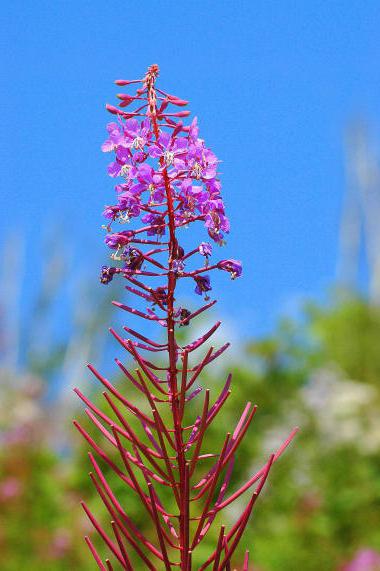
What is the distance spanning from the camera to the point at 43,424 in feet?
31.3

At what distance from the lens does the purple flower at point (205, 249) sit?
2076 millimetres

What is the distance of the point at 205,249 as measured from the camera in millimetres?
2078

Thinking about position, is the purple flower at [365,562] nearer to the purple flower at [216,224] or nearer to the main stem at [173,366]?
the main stem at [173,366]

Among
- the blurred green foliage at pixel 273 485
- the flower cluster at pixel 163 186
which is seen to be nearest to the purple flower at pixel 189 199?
the flower cluster at pixel 163 186

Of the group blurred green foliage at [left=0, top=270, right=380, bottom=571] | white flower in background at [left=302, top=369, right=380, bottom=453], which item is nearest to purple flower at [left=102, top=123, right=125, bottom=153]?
blurred green foliage at [left=0, top=270, right=380, bottom=571]

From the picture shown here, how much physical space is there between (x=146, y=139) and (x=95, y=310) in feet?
64.7

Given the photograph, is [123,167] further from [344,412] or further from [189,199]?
[344,412]

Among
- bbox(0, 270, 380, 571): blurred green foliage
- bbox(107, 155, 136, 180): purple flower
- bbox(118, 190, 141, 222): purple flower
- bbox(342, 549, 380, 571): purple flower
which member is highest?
bbox(0, 270, 380, 571): blurred green foliage

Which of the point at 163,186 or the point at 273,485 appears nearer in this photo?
the point at 163,186

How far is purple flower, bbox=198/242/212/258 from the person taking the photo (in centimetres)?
208

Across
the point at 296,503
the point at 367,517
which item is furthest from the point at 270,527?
the point at 367,517

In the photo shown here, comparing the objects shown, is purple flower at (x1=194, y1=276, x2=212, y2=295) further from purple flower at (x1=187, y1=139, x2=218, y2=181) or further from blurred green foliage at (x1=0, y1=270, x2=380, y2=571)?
blurred green foliage at (x1=0, y1=270, x2=380, y2=571)

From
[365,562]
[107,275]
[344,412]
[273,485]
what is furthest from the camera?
[273,485]

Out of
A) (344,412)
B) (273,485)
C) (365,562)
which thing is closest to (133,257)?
(365,562)
